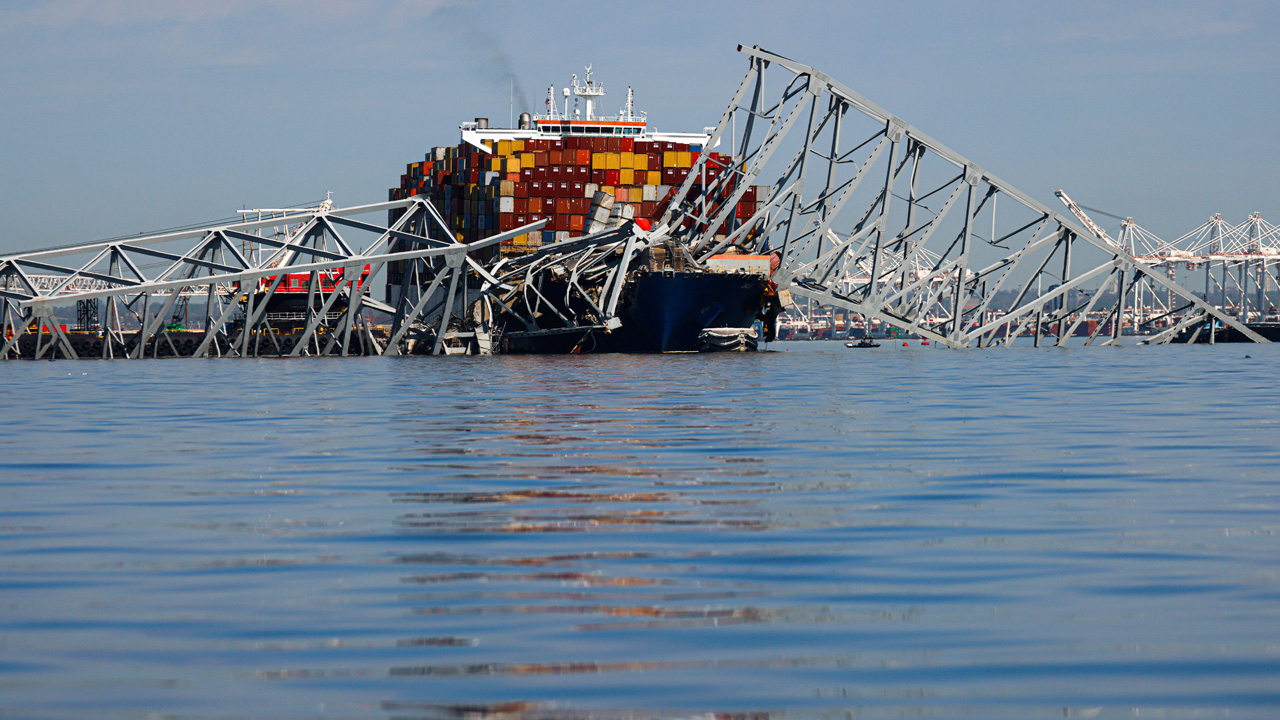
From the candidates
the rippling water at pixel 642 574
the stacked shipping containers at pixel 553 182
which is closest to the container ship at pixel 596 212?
the stacked shipping containers at pixel 553 182

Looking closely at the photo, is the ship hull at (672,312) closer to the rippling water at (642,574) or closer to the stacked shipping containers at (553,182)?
the stacked shipping containers at (553,182)

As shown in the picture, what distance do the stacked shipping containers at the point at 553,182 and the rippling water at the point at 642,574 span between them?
83571mm

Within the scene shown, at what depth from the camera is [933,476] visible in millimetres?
15688

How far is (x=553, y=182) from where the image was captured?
106 metres

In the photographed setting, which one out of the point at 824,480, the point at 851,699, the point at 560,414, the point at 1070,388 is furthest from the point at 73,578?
the point at 1070,388

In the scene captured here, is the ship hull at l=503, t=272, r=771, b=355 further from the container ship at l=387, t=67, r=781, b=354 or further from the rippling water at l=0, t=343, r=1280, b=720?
the rippling water at l=0, t=343, r=1280, b=720

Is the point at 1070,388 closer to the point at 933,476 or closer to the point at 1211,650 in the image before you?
the point at 933,476

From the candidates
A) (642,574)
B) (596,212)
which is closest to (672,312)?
(596,212)

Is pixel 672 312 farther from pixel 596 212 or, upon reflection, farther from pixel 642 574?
pixel 642 574

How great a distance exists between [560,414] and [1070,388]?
729 inches

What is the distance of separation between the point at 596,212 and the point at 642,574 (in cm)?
8142

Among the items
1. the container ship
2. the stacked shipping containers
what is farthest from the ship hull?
the stacked shipping containers

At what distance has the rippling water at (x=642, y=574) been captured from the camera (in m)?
6.54

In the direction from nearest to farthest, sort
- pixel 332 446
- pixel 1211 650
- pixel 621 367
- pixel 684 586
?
1. pixel 1211 650
2. pixel 684 586
3. pixel 332 446
4. pixel 621 367
